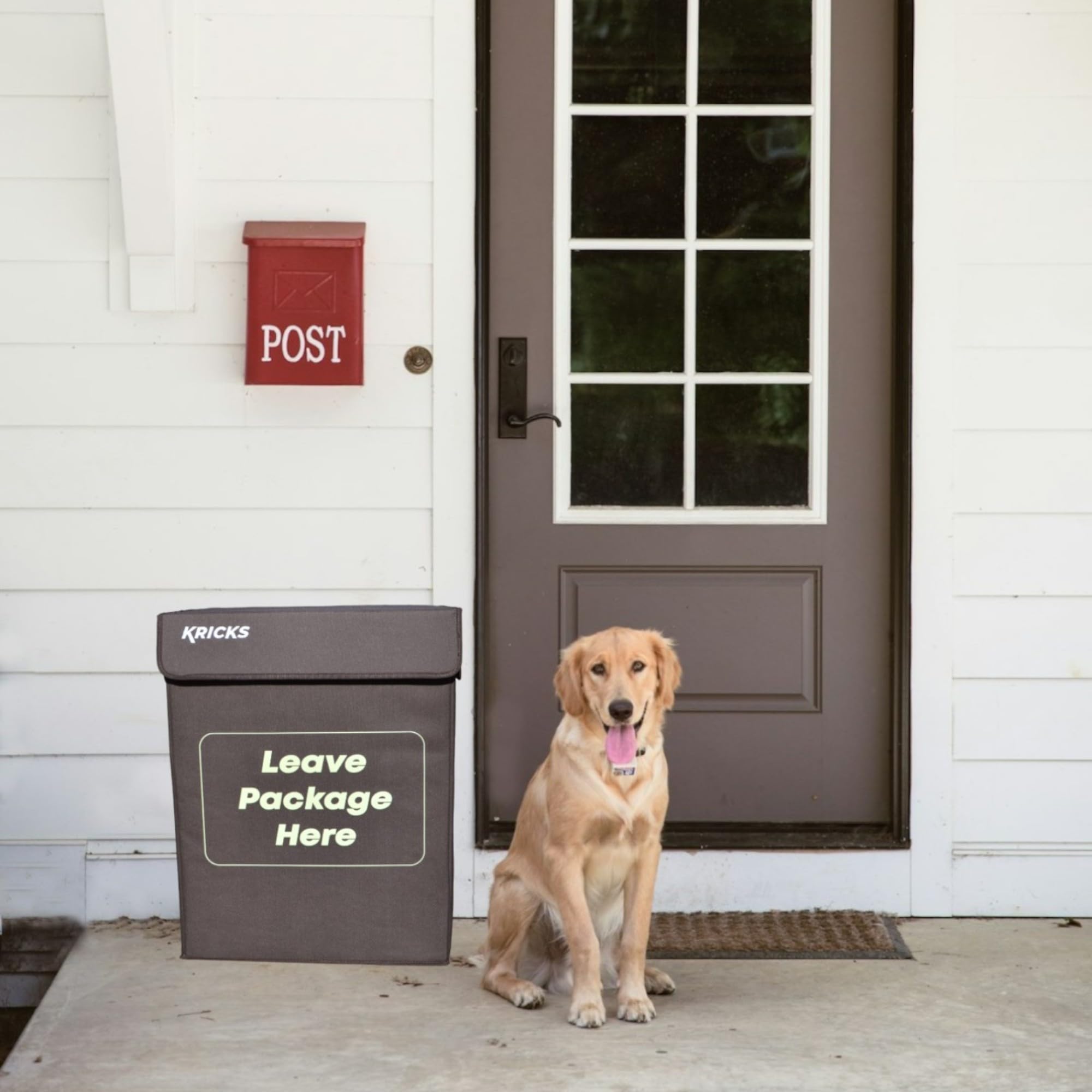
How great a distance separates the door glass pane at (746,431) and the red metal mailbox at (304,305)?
0.87 meters

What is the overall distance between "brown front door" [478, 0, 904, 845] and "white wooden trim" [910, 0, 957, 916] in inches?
3.0

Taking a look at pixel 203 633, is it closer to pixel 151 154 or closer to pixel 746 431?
pixel 151 154

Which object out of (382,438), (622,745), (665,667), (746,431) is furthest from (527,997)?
(746,431)

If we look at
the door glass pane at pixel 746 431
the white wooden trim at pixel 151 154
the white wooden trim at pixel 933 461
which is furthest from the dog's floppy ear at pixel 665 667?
the white wooden trim at pixel 151 154

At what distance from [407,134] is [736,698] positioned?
5.20ft

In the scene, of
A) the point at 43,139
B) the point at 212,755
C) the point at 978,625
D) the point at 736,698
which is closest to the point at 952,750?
the point at 978,625

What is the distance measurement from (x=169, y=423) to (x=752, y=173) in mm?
1542

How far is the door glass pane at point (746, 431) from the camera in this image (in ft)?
11.5

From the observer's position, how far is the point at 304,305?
3318mm

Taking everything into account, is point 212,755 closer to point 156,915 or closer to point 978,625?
point 156,915

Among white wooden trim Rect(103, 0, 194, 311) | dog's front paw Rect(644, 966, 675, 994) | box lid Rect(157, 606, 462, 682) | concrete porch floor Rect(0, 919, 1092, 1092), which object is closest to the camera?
box lid Rect(157, 606, 462, 682)

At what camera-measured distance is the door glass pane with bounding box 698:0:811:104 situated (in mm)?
3469

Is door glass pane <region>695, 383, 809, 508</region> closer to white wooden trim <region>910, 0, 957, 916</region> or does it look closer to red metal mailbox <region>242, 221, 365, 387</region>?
white wooden trim <region>910, 0, 957, 916</region>

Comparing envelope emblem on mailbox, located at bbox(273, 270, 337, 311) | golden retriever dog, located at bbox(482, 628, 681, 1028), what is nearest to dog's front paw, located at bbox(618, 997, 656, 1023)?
golden retriever dog, located at bbox(482, 628, 681, 1028)
